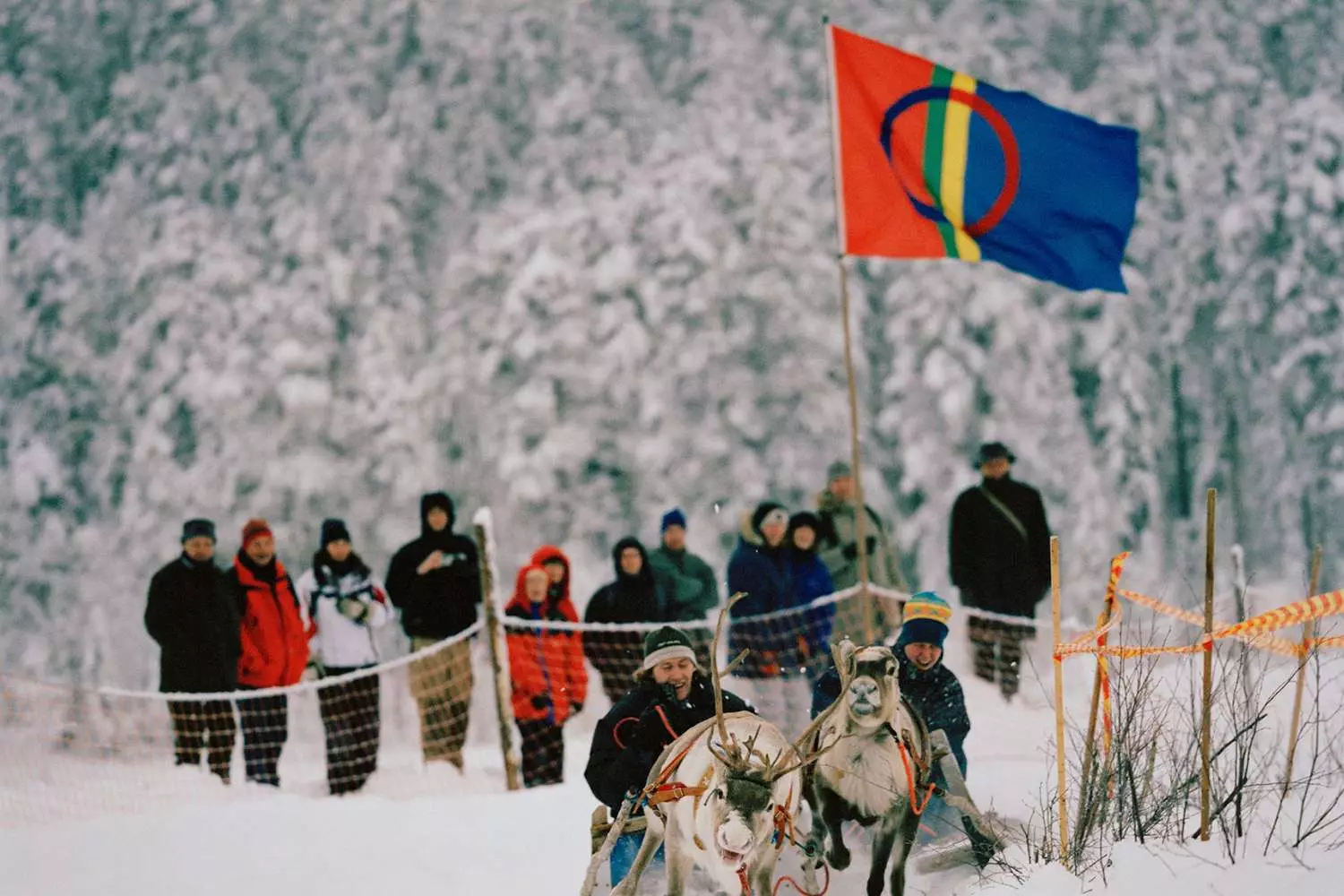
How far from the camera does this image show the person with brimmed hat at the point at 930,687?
4922 millimetres

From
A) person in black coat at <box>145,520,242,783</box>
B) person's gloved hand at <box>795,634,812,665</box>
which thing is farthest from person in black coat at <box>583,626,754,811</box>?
person in black coat at <box>145,520,242,783</box>

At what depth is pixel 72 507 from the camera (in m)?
18.0

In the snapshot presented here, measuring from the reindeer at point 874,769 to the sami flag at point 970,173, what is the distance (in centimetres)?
403

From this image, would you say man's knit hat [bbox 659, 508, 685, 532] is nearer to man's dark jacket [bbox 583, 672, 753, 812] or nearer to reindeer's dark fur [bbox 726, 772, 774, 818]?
man's dark jacket [bbox 583, 672, 753, 812]

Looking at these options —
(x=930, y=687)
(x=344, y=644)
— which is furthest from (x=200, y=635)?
(x=930, y=687)

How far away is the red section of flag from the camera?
27.3 ft

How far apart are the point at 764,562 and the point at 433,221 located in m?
10.4

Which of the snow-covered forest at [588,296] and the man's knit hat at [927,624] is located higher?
the snow-covered forest at [588,296]

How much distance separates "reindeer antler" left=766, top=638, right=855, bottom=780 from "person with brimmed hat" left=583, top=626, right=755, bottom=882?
17.6 inches

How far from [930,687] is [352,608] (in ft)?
16.3

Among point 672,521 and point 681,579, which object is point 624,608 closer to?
point 681,579

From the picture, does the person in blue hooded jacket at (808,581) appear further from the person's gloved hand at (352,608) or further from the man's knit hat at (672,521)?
the person's gloved hand at (352,608)

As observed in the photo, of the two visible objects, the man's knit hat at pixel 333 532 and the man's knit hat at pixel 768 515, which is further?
the man's knit hat at pixel 768 515

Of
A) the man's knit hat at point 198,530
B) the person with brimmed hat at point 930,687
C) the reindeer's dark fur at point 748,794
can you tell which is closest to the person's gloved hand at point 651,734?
the person with brimmed hat at point 930,687
